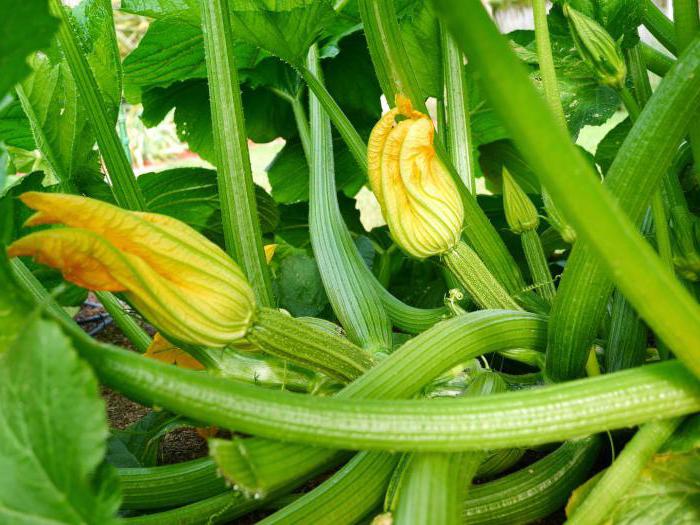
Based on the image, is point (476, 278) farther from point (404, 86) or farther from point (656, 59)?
point (656, 59)

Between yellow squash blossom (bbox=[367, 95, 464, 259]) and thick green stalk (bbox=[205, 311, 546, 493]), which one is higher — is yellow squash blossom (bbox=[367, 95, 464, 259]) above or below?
above

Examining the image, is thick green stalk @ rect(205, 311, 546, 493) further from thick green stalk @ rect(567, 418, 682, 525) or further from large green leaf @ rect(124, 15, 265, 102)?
large green leaf @ rect(124, 15, 265, 102)

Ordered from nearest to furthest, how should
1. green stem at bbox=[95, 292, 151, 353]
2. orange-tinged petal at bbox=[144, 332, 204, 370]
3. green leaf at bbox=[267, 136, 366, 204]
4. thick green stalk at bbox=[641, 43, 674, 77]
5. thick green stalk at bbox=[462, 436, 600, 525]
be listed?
1. thick green stalk at bbox=[462, 436, 600, 525]
2. orange-tinged petal at bbox=[144, 332, 204, 370]
3. green stem at bbox=[95, 292, 151, 353]
4. thick green stalk at bbox=[641, 43, 674, 77]
5. green leaf at bbox=[267, 136, 366, 204]

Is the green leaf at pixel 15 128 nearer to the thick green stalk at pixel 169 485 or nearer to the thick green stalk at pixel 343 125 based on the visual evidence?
the thick green stalk at pixel 343 125

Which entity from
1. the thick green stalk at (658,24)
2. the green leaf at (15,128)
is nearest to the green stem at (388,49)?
the thick green stalk at (658,24)

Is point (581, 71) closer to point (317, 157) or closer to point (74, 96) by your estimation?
point (317, 157)

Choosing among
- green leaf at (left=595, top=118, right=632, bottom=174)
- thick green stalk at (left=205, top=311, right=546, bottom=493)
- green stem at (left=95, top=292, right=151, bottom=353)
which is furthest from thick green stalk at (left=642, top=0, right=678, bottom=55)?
green stem at (left=95, top=292, right=151, bottom=353)

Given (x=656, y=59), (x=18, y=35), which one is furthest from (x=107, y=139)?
(x=656, y=59)
